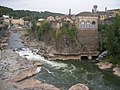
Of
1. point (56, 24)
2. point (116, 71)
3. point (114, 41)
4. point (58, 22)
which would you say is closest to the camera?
point (116, 71)

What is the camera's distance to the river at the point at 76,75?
2966cm

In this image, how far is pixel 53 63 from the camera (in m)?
41.1

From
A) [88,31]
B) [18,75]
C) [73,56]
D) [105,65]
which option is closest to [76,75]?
[105,65]

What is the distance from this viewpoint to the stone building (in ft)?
156

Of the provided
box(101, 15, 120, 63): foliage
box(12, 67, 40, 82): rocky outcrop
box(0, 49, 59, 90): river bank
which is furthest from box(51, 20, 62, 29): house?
box(12, 67, 40, 82): rocky outcrop

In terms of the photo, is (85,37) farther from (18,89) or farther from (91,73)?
(18,89)

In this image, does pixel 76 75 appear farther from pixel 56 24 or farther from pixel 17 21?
pixel 17 21

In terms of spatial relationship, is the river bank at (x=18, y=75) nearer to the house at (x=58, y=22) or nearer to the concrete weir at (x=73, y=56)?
the concrete weir at (x=73, y=56)

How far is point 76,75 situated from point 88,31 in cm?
1668

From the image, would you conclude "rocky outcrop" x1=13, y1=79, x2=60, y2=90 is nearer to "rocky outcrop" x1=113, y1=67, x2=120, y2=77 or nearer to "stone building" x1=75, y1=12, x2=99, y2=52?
"rocky outcrop" x1=113, y1=67, x2=120, y2=77

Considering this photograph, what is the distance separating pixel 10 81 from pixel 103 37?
22.8m

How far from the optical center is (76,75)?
1325 inches

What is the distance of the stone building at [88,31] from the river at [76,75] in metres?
5.72

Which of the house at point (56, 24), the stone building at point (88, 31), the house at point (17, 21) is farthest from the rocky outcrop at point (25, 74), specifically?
the house at point (17, 21)
